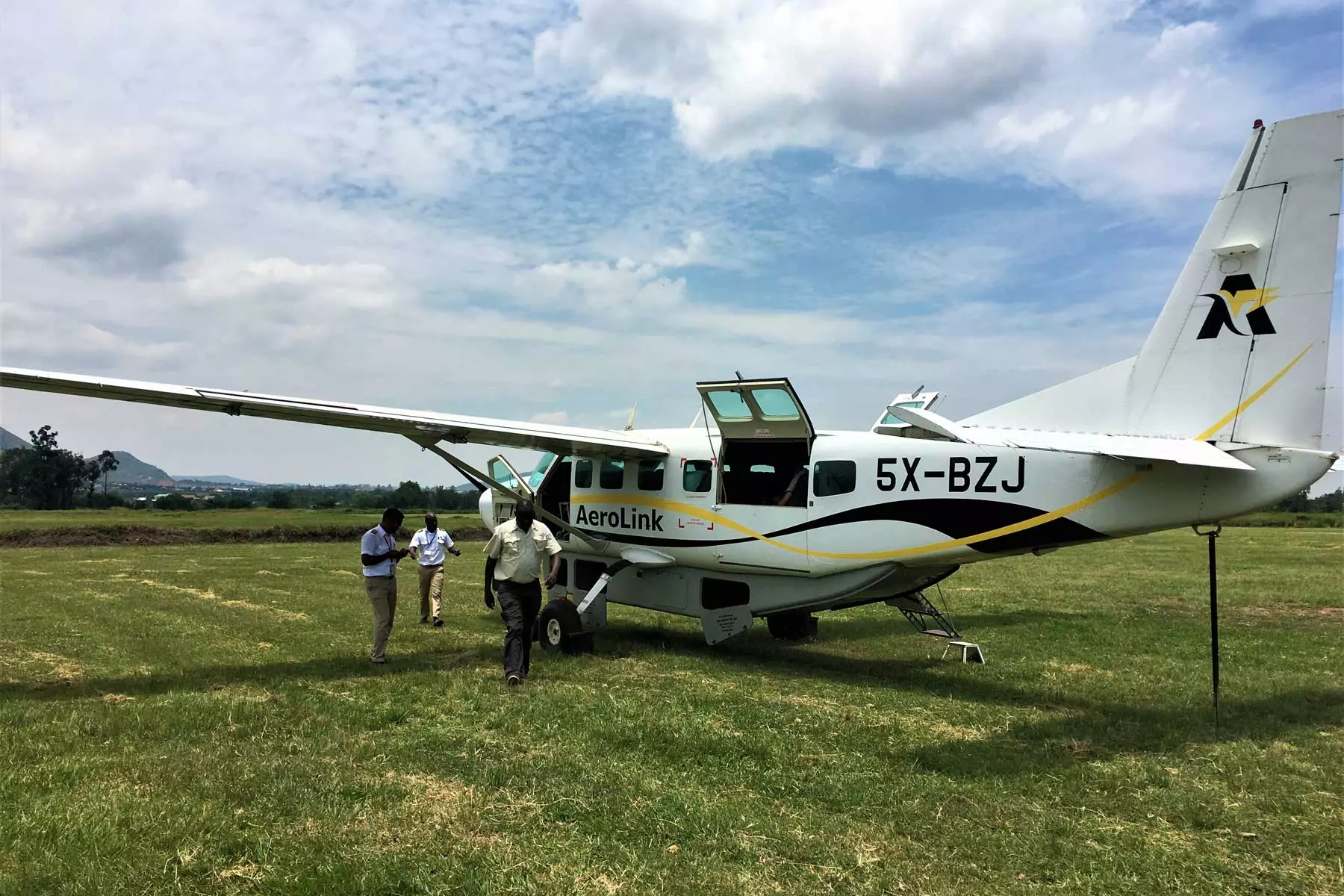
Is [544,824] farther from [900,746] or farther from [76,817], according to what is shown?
[900,746]

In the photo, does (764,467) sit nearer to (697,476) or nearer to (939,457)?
(697,476)

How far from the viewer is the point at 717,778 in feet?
19.4

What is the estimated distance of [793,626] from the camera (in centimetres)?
1229

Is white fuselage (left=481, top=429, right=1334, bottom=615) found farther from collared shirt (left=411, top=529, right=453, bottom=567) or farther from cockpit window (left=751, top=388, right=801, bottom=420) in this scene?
collared shirt (left=411, top=529, right=453, bottom=567)

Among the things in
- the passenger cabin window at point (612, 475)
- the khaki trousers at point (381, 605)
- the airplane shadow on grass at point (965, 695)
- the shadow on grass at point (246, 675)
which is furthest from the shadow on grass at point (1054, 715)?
the khaki trousers at point (381, 605)

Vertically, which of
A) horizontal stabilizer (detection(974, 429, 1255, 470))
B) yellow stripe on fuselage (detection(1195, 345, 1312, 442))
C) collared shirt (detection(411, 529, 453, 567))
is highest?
yellow stripe on fuselage (detection(1195, 345, 1312, 442))

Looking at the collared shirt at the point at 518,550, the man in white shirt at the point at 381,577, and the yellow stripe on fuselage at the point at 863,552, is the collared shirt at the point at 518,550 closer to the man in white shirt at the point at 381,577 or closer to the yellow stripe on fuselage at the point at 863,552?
the man in white shirt at the point at 381,577

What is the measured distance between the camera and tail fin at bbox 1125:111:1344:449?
6980 mm

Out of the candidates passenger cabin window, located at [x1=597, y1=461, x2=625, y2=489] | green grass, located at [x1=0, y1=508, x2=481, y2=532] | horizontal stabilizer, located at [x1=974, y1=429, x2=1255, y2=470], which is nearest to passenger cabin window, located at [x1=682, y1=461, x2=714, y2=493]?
passenger cabin window, located at [x1=597, y1=461, x2=625, y2=489]

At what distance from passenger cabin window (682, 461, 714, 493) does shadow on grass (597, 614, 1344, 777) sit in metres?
2.23

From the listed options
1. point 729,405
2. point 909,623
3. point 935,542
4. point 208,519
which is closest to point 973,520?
point 935,542

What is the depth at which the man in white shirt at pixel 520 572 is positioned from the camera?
915cm

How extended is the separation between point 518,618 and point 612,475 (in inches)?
128

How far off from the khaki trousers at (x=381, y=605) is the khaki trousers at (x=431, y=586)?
324 cm
